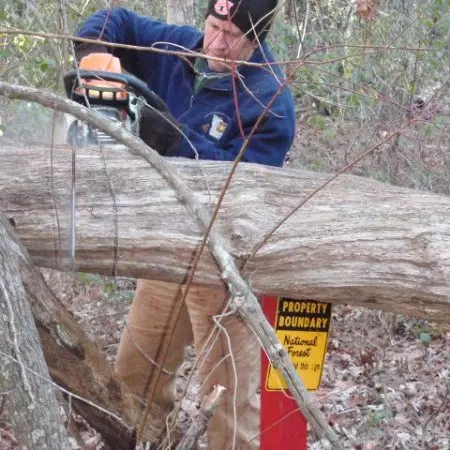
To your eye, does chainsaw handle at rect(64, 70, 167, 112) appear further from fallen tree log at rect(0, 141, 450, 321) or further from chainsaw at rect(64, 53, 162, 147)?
fallen tree log at rect(0, 141, 450, 321)

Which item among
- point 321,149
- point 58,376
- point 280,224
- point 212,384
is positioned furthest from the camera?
point 321,149

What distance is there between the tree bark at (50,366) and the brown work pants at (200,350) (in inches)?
9.4

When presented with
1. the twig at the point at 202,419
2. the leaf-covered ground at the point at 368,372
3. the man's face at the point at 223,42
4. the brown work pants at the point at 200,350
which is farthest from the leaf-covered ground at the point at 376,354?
the man's face at the point at 223,42

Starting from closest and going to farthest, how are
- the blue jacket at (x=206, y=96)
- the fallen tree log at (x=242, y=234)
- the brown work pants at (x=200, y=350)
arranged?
the fallen tree log at (x=242, y=234)
the brown work pants at (x=200, y=350)
the blue jacket at (x=206, y=96)

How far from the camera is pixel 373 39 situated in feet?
24.7

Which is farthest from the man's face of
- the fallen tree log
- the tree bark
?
the tree bark

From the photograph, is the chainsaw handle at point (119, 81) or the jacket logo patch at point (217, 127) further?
the jacket logo patch at point (217, 127)

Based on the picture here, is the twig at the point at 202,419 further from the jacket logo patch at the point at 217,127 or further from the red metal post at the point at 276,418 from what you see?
the jacket logo patch at the point at 217,127

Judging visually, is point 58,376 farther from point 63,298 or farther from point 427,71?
point 427,71

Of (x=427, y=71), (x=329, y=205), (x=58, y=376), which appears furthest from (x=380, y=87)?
(x=58, y=376)

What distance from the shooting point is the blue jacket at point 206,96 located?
3.41 m

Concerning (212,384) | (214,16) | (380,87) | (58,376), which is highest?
(214,16)

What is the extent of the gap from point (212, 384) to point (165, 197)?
0.93 meters

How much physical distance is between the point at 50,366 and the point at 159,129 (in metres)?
0.92
